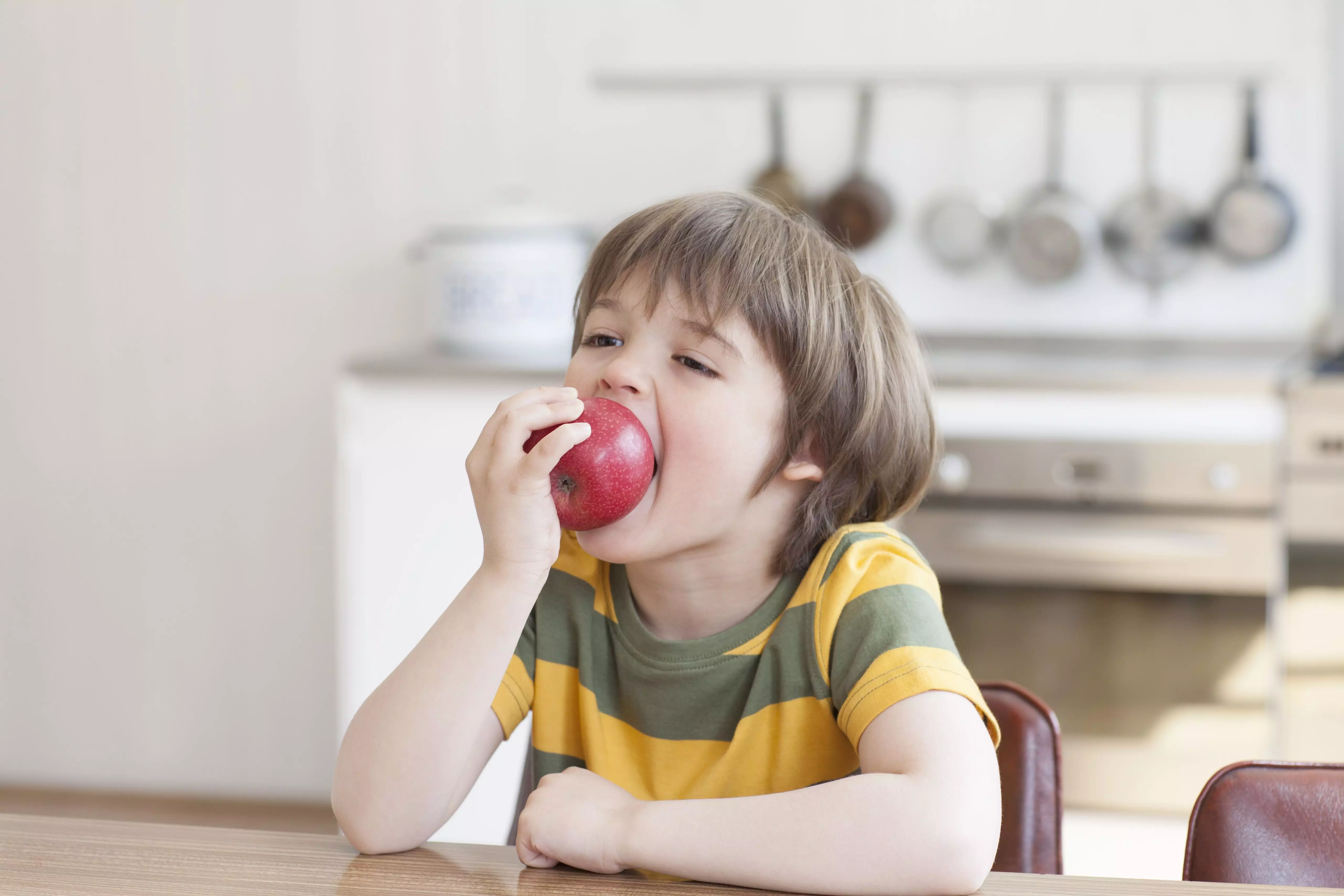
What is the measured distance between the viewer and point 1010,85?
2.45 metres

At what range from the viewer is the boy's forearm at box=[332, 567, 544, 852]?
2.51ft

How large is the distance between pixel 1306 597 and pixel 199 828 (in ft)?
5.70

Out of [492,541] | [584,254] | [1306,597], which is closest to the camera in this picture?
[492,541]

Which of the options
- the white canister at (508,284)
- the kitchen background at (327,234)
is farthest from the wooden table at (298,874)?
the white canister at (508,284)

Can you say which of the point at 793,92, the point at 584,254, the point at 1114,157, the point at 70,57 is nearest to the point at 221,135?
the point at 70,57

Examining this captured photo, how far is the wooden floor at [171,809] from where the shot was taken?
104 inches

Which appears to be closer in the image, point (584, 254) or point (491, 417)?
point (491, 417)

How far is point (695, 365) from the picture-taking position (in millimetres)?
823

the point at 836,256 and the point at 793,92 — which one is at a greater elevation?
the point at 793,92

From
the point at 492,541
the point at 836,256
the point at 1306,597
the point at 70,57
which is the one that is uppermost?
the point at 70,57

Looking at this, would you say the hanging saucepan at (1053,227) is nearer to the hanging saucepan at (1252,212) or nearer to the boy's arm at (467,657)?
the hanging saucepan at (1252,212)

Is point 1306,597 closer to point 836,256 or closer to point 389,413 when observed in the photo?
point 836,256

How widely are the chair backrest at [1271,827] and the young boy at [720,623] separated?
13 cm

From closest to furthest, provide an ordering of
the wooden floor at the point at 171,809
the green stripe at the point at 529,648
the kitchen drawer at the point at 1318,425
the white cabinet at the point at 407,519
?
the green stripe at the point at 529,648, the kitchen drawer at the point at 1318,425, the white cabinet at the point at 407,519, the wooden floor at the point at 171,809
